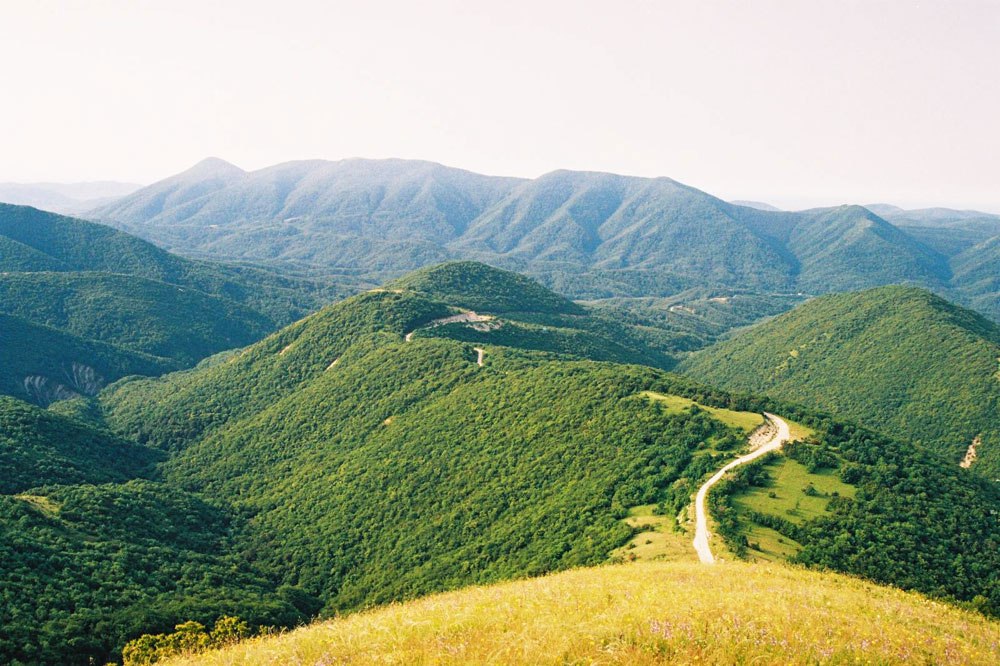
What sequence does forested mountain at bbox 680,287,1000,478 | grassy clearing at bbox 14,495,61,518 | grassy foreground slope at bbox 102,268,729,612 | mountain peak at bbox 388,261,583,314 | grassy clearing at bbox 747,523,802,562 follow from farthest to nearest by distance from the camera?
mountain peak at bbox 388,261,583,314, forested mountain at bbox 680,287,1000,478, grassy foreground slope at bbox 102,268,729,612, grassy clearing at bbox 14,495,61,518, grassy clearing at bbox 747,523,802,562

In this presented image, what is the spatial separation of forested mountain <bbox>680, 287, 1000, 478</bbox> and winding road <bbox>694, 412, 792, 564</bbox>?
61842 mm

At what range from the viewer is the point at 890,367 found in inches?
5118

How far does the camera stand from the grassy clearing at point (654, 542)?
137 ft

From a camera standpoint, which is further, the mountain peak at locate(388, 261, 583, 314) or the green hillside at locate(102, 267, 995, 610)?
the mountain peak at locate(388, 261, 583, 314)

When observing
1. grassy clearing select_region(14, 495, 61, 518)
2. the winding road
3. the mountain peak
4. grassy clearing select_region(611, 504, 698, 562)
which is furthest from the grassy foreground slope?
the mountain peak

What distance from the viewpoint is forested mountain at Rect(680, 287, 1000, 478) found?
111000 mm

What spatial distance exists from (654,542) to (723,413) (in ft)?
96.5

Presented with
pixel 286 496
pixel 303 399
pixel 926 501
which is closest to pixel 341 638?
pixel 926 501

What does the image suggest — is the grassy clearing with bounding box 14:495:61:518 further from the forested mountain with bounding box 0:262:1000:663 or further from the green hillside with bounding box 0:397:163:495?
the green hillside with bounding box 0:397:163:495

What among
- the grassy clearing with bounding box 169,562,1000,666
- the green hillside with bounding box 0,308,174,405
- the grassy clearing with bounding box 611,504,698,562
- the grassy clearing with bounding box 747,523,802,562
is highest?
the grassy clearing with bounding box 169,562,1000,666

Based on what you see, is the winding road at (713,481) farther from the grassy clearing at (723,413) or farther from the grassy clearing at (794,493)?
the grassy clearing at (794,493)

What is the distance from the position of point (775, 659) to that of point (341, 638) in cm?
1265

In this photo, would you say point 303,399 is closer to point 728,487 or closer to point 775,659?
point 728,487

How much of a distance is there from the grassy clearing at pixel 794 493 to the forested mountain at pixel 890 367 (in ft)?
226
